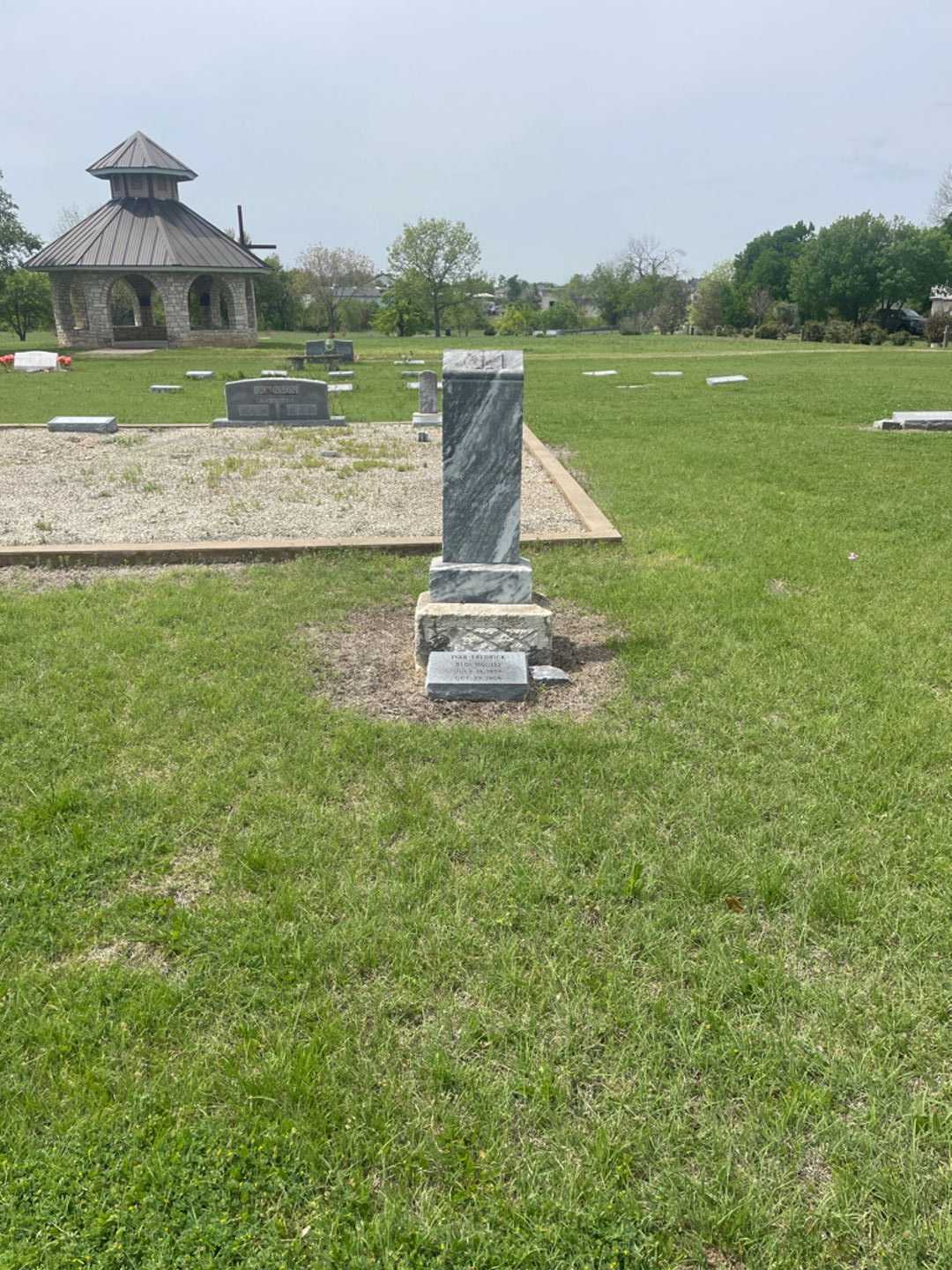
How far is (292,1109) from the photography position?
2.10 m

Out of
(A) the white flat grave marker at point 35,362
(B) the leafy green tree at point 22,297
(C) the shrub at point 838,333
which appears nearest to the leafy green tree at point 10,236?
(B) the leafy green tree at point 22,297

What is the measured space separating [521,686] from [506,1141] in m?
2.49

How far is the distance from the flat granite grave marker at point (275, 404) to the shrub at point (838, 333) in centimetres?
3995

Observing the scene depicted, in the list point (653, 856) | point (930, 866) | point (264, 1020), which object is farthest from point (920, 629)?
point (264, 1020)

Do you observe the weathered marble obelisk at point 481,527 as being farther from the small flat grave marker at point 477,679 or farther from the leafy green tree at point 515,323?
the leafy green tree at point 515,323

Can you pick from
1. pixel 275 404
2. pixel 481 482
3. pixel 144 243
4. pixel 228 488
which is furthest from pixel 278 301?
pixel 481 482

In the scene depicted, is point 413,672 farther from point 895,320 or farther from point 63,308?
point 895,320

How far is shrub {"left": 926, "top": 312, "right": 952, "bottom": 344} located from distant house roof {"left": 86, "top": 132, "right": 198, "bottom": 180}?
35708mm

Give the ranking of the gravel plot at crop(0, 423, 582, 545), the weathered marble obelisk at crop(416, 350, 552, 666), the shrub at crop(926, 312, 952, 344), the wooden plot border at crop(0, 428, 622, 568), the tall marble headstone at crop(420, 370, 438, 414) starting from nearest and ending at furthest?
the weathered marble obelisk at crop(416, 350, 552, 666) → the wooden plot border at crop(0, 428, 622, 568) → the gravel plot at crop(0, 423, 582, 545) → the tall marble headstone at crop(420, 370, 438, 414) → the shrub at crop(926, 312, 952, 344)

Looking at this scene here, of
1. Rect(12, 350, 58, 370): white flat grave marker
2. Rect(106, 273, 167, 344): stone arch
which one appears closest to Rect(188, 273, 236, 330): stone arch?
Rect(106, 273, 167, 344): stone arch

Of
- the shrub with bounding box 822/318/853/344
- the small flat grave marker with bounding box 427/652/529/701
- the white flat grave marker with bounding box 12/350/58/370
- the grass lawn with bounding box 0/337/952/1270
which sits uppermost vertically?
the shrub with bounding box 822/318/853/344

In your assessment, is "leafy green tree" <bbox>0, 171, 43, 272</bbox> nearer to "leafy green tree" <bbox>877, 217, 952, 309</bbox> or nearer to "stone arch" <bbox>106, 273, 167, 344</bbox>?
"stone arch" <bbox>106, 273, 167, 344</bbox>

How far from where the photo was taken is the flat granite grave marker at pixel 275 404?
1412cm

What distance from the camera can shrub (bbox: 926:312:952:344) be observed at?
42312 millimetres
